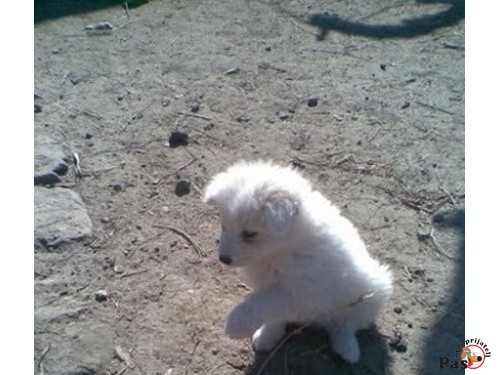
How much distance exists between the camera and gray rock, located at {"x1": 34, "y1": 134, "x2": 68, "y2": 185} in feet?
15.0

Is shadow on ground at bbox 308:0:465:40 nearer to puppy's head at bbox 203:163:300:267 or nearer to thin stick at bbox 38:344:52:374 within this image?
puppy's head at bbox 203:163:300:267

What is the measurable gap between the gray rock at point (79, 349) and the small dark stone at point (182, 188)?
1409 mm

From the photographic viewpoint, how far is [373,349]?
133 inches

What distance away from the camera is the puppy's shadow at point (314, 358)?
10.6 ft

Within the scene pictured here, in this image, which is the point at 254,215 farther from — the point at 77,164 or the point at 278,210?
the point at 77,164

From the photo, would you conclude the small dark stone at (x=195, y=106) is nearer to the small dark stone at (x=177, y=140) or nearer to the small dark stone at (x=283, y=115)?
the small dark stone at (x=177, y=140)

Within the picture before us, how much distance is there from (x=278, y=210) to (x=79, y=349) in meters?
1.55

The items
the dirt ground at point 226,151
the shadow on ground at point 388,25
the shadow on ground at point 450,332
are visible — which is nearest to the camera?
the shadow on ground at point 450,332

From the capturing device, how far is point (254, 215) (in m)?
2.87

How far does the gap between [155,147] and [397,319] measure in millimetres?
2656

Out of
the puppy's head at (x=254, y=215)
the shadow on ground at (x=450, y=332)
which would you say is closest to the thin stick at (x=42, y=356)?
the puppy's head at (x=254, y=215)

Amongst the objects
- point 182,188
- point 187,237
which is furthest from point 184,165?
point 187,237

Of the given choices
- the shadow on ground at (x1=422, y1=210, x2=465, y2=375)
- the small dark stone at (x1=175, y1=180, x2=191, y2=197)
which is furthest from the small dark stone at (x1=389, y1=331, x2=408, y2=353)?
the small dark stone at (x1=175, y1=180, x2=191, y2=197)
